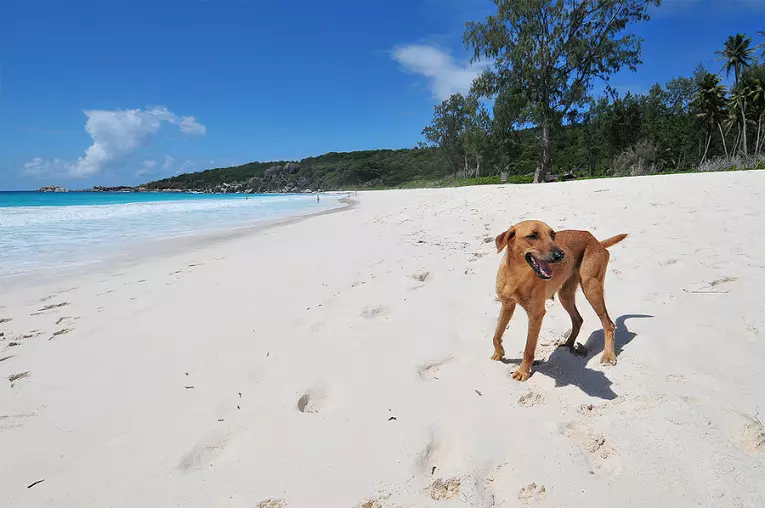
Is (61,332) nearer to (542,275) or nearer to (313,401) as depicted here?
(313,401)

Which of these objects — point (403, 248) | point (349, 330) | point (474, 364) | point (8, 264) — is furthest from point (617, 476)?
point (8, 264)

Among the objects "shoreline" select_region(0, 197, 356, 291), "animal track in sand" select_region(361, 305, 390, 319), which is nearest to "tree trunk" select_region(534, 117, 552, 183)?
"shoreline" select_region(0, 197, 356, 291)

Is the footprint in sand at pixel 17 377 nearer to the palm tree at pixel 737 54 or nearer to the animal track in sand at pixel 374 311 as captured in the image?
the animal track in sand at pixel 374 311

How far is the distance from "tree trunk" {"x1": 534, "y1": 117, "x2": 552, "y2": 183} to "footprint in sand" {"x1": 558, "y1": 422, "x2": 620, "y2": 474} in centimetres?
2456

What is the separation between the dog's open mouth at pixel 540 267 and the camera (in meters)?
2.28

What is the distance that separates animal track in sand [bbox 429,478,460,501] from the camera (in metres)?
1.64

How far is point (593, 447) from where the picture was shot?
72.9 inches

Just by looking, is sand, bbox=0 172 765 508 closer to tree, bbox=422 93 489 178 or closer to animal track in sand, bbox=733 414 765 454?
animal track in sand, bbox=733 414 765 454

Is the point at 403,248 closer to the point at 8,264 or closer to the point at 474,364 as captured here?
the point at 474,364

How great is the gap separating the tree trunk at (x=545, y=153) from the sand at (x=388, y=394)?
67.3 ft

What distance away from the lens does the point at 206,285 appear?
4926mm

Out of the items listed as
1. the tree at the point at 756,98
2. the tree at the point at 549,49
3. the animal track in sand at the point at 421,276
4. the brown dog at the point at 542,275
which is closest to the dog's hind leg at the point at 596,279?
the brown dog at the point at 542,275

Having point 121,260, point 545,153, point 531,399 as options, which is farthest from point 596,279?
point 545,153

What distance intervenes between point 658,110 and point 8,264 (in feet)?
208
